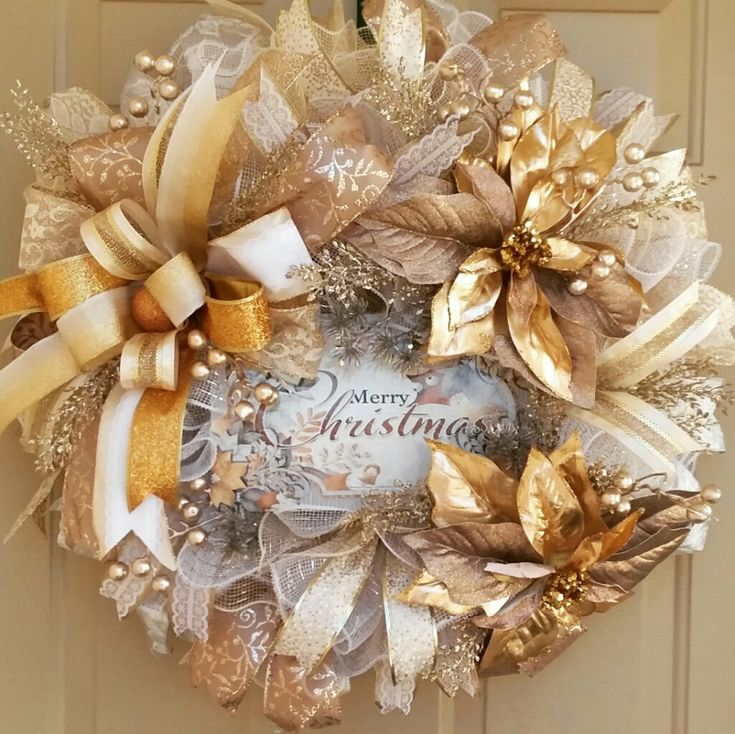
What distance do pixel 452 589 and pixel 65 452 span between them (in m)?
0.38

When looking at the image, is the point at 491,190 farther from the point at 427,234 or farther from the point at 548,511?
the point at 548,511

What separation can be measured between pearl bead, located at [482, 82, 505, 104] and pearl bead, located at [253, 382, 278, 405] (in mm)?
322

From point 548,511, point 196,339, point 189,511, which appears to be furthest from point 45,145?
point 548,511

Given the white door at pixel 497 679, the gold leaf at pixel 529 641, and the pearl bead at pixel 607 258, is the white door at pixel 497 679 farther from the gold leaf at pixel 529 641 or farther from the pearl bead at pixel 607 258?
the pearl bead at pixel 607 258

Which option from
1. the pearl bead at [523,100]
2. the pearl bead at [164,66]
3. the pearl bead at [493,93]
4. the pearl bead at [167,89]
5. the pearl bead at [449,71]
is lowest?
the pearl bead at [523,100]

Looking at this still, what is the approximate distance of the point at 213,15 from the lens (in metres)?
0.73

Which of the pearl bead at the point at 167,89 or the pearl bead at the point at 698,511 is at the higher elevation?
the pearl bead at the point at 167,89

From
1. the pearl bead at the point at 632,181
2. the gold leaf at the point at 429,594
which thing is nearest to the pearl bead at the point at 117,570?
the gold leaf at the point at 429,594

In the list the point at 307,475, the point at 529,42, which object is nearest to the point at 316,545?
the point at 307,475

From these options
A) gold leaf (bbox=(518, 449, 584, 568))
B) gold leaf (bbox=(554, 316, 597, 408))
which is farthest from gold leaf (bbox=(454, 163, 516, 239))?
gold leaf (bbox=(518, 449, 584, 568))

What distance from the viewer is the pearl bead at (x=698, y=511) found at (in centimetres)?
71

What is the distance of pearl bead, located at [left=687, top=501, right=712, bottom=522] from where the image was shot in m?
0.71

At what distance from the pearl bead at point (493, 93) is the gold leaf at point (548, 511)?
1.03ft

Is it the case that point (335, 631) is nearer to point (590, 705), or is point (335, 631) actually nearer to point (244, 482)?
point (244, 482)
